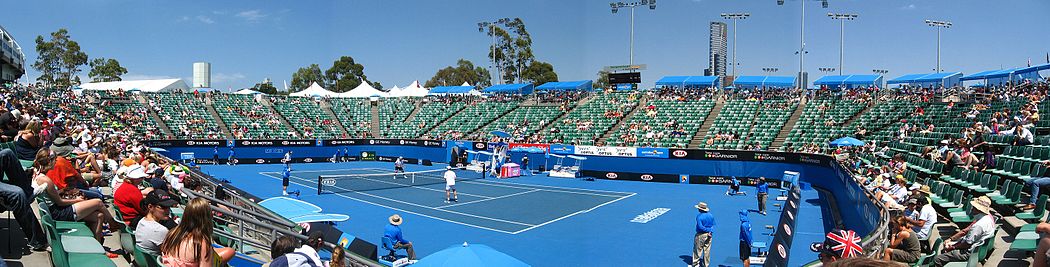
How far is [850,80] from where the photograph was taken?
43.6 metres

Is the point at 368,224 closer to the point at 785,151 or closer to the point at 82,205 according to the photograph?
the point at 82,205

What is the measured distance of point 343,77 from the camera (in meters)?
97.2

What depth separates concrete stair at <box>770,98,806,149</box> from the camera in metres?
34.8

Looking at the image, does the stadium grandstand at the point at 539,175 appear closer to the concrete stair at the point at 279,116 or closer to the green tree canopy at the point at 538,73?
the concrete stair at the point at 279,116

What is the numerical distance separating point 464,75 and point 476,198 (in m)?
74.0

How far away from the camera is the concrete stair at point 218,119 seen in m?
46.7

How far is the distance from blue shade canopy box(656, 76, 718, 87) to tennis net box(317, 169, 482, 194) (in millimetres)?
18985

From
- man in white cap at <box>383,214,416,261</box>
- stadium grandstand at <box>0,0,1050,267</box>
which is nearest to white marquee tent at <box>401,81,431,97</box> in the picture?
stadium grandstand at <box>0,0,1050,267</box>

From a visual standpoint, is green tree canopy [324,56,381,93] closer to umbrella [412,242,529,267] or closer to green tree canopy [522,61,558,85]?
green tree canopy [522,61,558,85]

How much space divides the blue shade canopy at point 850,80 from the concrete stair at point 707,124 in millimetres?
7873

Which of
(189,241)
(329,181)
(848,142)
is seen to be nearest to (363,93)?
Result: (329,181)

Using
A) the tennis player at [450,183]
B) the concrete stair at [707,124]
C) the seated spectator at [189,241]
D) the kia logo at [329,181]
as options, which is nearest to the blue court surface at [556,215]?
the tennis player at [450,183]

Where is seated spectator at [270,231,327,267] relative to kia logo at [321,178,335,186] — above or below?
above

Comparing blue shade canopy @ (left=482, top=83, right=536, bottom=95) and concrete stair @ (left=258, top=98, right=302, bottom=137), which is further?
blue shade canopy @ (left=482, top=83, right=536, bottom=95)
